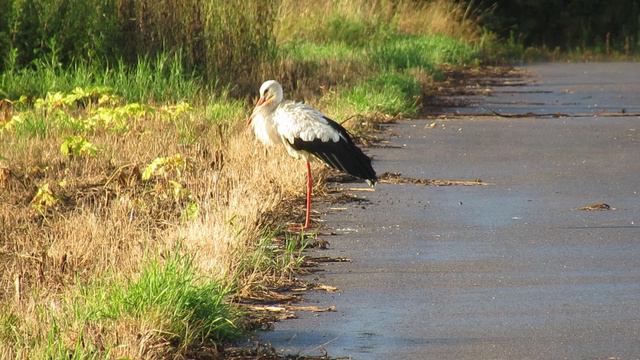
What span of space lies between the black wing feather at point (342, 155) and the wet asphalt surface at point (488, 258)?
0.29m

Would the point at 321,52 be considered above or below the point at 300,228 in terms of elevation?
below

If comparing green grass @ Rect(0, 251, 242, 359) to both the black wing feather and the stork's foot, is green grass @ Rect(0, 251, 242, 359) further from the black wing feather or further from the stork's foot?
the black wing feather

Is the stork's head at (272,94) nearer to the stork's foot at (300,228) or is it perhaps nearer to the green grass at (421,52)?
the stork's foot at (300,228)

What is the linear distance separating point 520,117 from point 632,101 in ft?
12.2

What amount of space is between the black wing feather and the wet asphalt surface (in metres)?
Result: 0.29

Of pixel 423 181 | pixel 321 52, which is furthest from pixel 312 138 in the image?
pixel 321 52

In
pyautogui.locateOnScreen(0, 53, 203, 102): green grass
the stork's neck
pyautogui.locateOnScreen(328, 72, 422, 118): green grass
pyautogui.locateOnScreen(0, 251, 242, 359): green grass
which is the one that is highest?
pyautogui.locateOnScreen(0, 251, 242, 359): green grass

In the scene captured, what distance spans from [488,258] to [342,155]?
6.87 feet

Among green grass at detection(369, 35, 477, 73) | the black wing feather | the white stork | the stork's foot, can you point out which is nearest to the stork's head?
the white stork

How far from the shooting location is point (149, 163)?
1164 cm

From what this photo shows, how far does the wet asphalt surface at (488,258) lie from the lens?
6355 millimetres

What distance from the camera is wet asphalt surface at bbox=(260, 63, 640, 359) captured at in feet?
20.9

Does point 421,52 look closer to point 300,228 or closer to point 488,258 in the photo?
point 300,228

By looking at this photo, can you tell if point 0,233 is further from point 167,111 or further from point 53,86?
point 53,86
